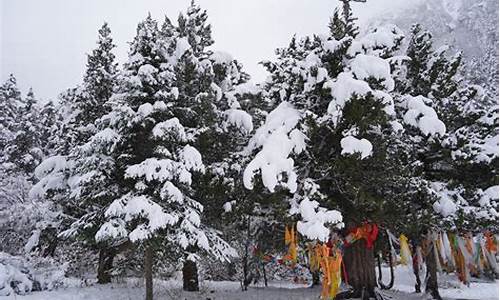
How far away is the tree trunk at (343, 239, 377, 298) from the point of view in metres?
10.8

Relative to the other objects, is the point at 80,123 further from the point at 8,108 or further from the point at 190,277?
the point at 8,108

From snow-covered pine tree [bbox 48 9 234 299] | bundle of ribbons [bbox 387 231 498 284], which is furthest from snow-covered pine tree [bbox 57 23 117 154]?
bundle of ribbons [bbox 387 231 498 284]

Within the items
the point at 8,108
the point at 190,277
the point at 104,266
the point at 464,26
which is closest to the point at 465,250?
the point at 464,26

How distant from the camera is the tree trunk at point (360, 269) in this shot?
10820mm

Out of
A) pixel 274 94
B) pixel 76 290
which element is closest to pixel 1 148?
pixel 76 290

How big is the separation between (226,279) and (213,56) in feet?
38.0

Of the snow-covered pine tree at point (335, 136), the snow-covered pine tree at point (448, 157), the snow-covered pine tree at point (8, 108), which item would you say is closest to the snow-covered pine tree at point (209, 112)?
the snow-covered pine tree at point (335, 136)

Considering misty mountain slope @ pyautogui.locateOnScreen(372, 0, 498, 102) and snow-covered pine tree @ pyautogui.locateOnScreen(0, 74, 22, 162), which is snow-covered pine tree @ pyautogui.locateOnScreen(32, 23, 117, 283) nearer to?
snow-covered pine tree @ pyautogui.locateOnScreen(0, 74, 22, 162)

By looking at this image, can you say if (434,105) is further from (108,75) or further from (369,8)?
(108,75)

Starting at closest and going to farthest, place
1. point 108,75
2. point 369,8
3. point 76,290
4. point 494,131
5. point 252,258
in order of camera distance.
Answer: point 494,131
point 369,8
point 76,290
point 108,75
point 252,258

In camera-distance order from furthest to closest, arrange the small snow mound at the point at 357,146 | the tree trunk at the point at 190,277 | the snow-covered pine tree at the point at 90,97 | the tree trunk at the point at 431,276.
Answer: the snow-covered pine tree at the point at 90,97 < the tree trunk at the point at 190,277 < the tree trunk at the point at 431,276 < the small snow mound at the point at 357,146

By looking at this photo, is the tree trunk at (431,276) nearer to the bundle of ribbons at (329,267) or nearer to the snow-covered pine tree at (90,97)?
the bundle of ribbons at (329,267)

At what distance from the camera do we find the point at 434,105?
34.9 feet

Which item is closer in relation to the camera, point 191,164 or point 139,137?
point 191,164
